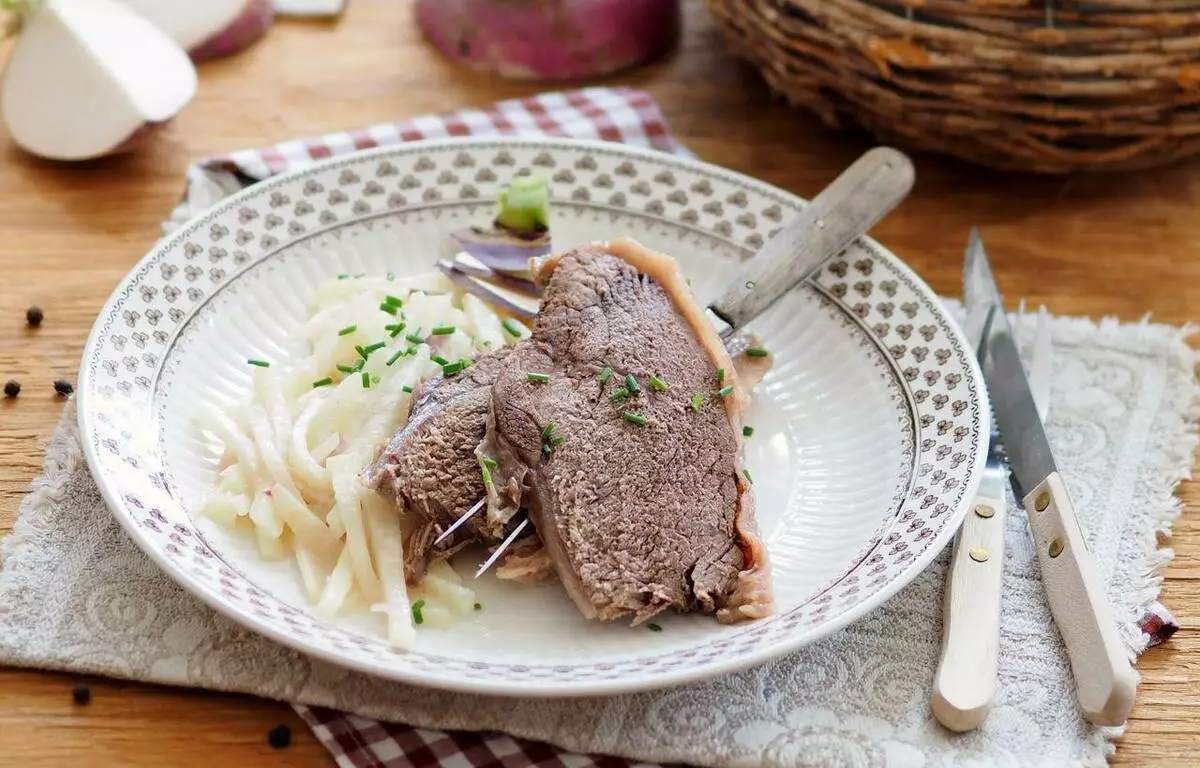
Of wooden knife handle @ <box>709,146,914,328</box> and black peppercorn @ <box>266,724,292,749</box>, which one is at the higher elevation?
wooden knife handle @ <box>709,146,914,328</box>

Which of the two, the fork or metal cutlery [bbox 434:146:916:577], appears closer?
the fork

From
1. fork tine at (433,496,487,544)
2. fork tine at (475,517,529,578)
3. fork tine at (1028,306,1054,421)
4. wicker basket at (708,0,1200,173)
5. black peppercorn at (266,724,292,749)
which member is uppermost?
wicker basket at (708,0,1200,173)

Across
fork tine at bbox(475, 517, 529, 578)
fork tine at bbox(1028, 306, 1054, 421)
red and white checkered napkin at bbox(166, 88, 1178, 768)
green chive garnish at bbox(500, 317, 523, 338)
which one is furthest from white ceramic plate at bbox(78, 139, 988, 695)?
green chive garnish at bbox(500, 317, 523, 338)

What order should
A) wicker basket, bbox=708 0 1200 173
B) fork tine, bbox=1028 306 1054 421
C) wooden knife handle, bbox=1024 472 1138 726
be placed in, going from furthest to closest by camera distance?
wicker basket, bbox=708 0 1200 173 < fork tine, bbox=1028 306 1054 421 < wooden knife handle, bbox=1024 472 1138 726

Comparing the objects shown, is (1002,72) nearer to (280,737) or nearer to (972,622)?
(972,622)

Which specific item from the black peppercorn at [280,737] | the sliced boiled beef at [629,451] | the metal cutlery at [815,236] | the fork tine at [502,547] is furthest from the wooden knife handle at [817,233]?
the black peppercorn at [280,737]

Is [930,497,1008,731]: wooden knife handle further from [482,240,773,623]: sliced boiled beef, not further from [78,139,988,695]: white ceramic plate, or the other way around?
[482,240,773,623]: sliced boiled beef
